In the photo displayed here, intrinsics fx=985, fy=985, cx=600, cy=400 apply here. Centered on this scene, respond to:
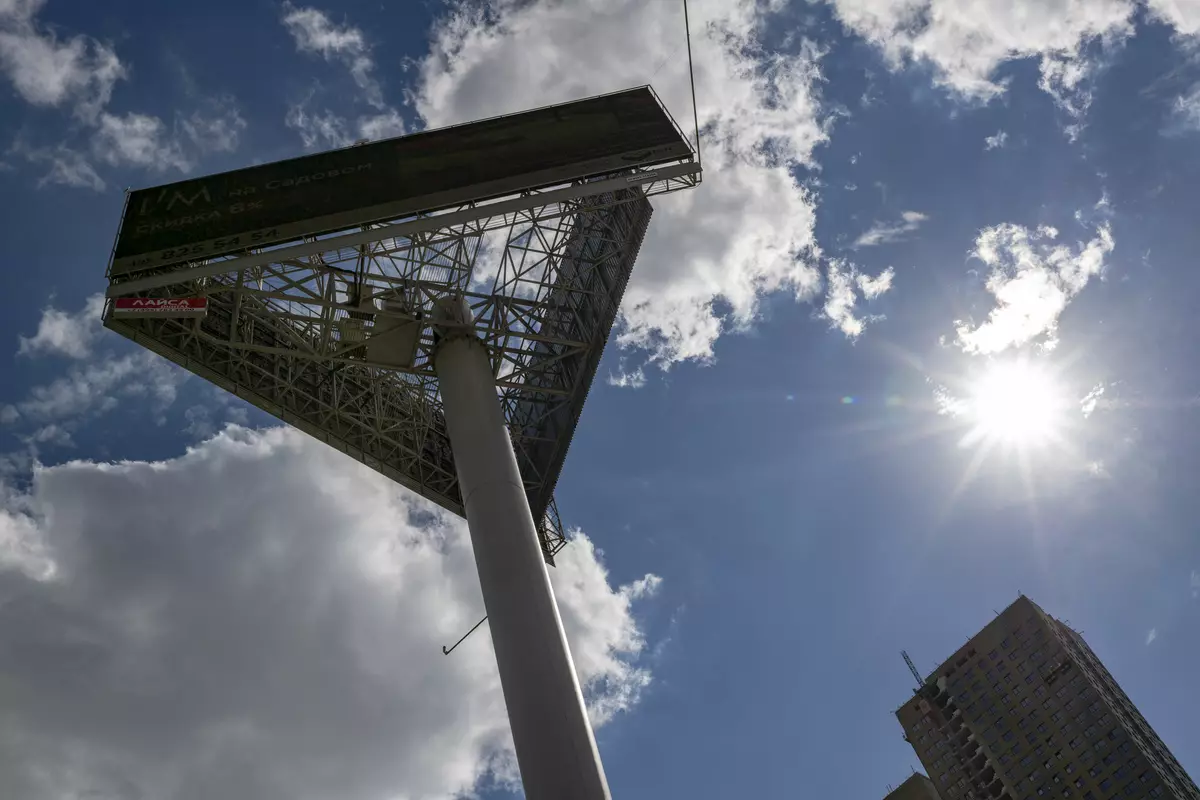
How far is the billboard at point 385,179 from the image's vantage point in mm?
26812

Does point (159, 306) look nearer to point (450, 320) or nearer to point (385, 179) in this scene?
point (385, 179)

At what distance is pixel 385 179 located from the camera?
91.3 ft

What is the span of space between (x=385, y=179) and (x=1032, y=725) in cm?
8964

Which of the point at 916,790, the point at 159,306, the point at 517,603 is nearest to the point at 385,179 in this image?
the point at 159,306

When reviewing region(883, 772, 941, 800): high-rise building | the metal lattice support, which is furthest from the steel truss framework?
region(883, 772, 941, 800): high-rise building

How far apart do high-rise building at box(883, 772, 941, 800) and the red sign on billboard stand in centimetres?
8747

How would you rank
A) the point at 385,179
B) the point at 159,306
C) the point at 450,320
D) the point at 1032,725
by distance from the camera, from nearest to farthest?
the point at 385,179, the point at 159,306, the point at 450,320, the point at 1032,725

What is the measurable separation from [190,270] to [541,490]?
1653 cm

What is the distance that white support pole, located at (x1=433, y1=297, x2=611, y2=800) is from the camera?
2084 cm

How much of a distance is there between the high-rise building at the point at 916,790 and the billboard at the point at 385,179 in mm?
84466

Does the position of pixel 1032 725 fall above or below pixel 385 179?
above

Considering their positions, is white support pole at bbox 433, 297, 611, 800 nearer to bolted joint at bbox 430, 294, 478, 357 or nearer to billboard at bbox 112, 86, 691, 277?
bolted joint at bbox 430, 294, 478, 357

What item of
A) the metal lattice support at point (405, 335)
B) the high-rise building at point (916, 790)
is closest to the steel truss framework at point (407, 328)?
the metal lattice support at point (405, 335)

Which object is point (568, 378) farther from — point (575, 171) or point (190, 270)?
point (190, 270)
